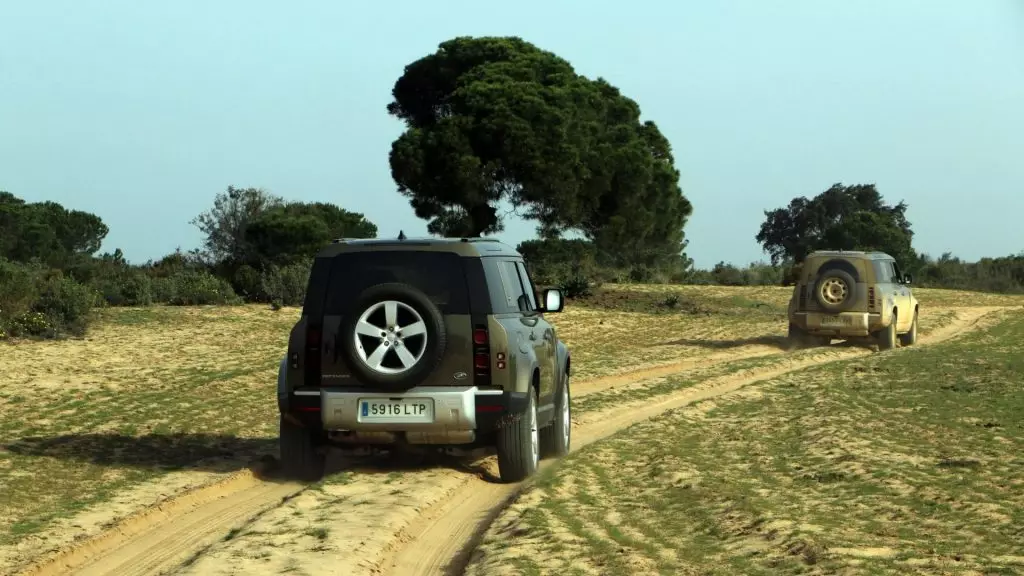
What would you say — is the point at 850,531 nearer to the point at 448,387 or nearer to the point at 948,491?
the point at 948,491

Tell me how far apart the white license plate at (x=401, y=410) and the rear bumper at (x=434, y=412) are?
0.06ft

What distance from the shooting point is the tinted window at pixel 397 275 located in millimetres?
11008

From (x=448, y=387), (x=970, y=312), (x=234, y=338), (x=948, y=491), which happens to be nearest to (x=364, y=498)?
(x=448, y=387)

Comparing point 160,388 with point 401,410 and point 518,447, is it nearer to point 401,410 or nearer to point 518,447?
point 401,410

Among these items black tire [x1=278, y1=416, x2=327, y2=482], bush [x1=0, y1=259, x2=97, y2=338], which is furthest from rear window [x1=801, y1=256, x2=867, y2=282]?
black tire [x1=278, y1=416, x2=327, y2=482]

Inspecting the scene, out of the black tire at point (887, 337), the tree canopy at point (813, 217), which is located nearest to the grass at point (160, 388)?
the black tire at point (887, 337)

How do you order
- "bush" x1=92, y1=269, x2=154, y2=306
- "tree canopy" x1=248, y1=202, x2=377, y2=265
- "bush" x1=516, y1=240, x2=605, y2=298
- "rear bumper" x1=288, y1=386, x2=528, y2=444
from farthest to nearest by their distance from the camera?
"tree canopy" x1=248, y1=202, x2=377, y2=265 < "bush" x1=516, y1=240, x2=605, y2=298 < "bush" x1=92, y1=269, x2=154, y2=306 < "rear bumper" x1=288, y1=386, x2=528, y2=444

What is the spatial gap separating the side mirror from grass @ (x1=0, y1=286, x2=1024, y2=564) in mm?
3215

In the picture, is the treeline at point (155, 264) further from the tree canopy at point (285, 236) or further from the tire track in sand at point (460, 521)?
the tire track in sand at point (460, 521)

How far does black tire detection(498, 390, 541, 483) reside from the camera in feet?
36.4

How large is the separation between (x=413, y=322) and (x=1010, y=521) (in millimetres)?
4709

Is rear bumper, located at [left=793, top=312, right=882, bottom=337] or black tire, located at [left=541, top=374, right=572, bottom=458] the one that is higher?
rear bumper, located at [left=793, top=312, right=882, bottom=337]

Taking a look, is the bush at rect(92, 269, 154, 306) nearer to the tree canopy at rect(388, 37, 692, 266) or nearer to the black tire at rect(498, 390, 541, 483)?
the tree canopy at rect(388, 37, 692, 266)

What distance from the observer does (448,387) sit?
10.9 meters
